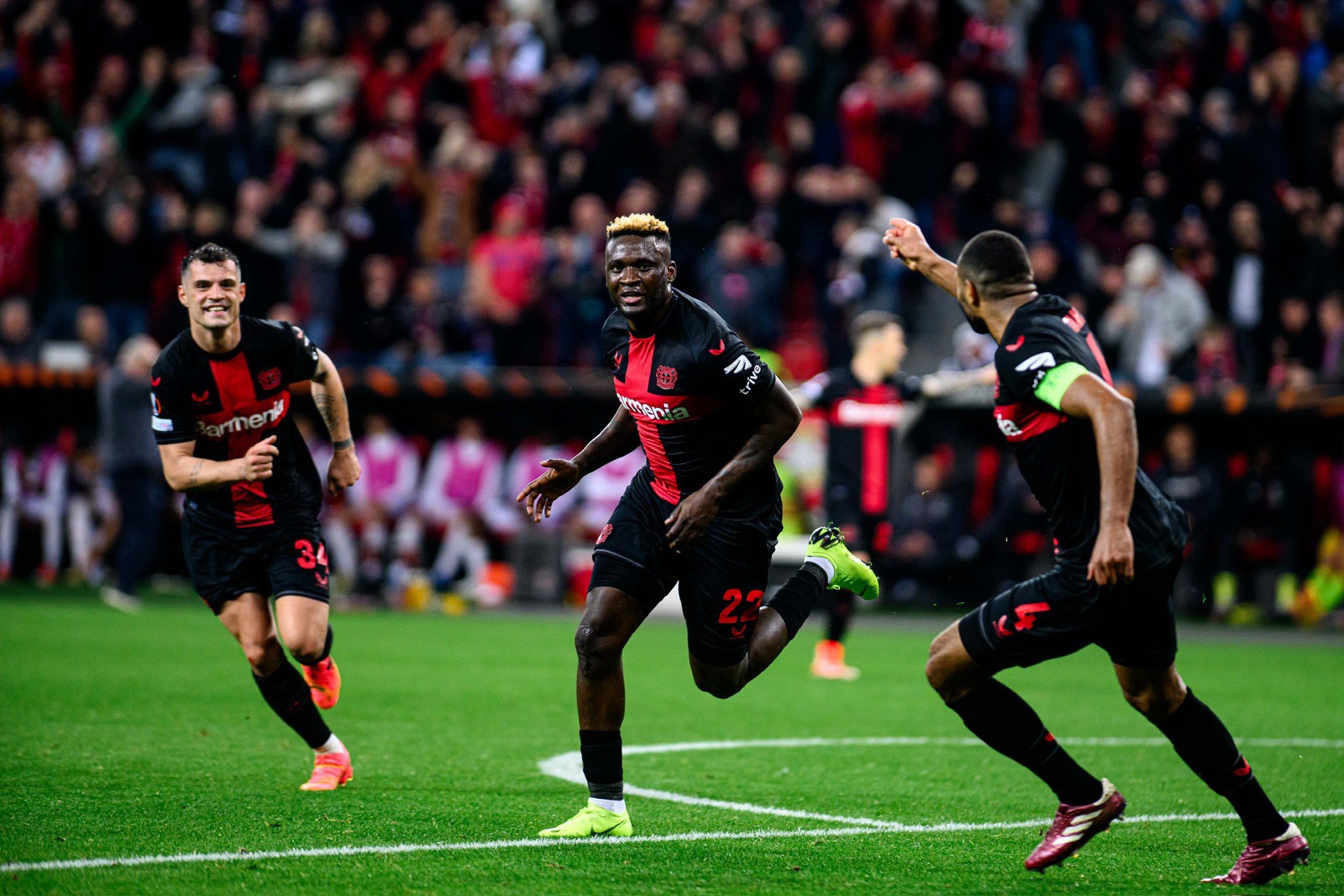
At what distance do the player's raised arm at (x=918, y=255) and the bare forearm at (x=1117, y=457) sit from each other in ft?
3.42

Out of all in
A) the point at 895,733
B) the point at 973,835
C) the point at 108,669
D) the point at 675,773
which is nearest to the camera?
the point at 973,835

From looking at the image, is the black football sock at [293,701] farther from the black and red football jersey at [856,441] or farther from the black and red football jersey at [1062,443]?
the black and red football jersey at [856,441]

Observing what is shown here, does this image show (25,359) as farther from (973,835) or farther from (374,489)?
(973,835)

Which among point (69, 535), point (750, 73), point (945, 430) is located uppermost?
point (750, 73)

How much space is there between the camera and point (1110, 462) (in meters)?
5.06

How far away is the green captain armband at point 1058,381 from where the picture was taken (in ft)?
16.9

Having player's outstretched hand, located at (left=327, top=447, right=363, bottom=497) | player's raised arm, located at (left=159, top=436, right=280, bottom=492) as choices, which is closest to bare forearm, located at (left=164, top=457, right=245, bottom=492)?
player's raised arm, located at (left=159, top=436, right=280, bottom=492)

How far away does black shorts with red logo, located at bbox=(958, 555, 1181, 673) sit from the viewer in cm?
530

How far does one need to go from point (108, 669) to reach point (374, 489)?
8.06m

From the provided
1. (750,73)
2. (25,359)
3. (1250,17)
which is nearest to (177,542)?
(25,359)

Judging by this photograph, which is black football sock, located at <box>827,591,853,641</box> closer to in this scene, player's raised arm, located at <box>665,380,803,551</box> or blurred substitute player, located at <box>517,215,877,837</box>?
blurred substitute player, located at <box>517,215,877,837</box>

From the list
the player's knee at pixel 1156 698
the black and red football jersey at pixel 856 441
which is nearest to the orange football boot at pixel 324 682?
the player's knee at pixel 1156 698

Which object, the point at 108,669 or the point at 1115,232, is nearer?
the point at 108,669

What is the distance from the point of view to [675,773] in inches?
298
